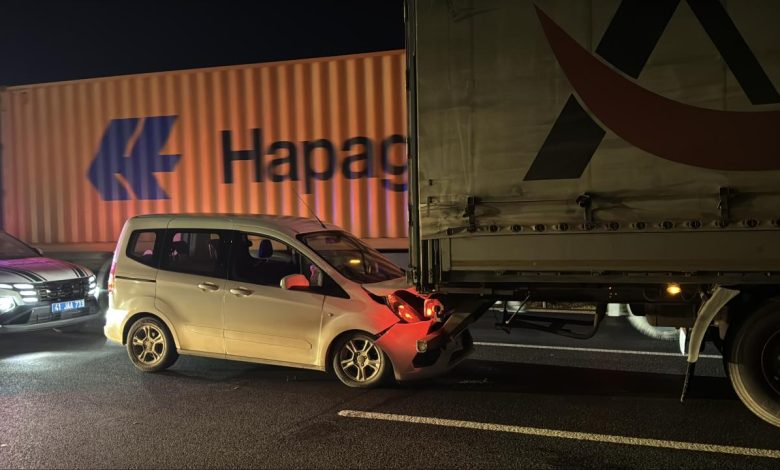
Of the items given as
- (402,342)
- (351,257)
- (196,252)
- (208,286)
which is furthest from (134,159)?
(402,342)

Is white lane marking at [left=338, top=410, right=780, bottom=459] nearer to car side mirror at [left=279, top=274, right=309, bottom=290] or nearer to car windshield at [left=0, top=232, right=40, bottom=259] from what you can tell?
car side mirror at [left=279, top=274, right=309, bottom=290]

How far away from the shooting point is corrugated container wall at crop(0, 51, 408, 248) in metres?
8.59

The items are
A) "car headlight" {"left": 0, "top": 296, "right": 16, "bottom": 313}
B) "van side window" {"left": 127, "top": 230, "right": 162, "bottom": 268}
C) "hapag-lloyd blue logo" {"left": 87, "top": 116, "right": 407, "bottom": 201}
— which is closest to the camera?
"van side window" {"left": 127, "top": 230, "right": 162, "bottom": 268}

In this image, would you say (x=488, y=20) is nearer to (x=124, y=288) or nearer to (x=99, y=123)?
(x=124, y=288)

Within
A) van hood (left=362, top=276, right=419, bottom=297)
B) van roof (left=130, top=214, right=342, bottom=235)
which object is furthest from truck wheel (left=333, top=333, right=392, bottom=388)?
van roof (left=130, top=214, right=342, bottom=235)

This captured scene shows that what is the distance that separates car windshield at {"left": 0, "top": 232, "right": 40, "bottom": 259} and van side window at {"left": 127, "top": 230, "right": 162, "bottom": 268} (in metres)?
2.83

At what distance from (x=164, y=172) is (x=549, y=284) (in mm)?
7001

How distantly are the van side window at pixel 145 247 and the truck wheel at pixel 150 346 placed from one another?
22.1 inches

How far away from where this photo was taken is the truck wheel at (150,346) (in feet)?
19.3

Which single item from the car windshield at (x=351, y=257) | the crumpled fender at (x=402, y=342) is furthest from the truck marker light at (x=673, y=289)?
the car windshield at (x=351, y=257)

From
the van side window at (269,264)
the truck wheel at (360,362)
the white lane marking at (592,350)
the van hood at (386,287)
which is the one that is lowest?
the white lane marking at (592,350)

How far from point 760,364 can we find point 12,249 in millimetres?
8433

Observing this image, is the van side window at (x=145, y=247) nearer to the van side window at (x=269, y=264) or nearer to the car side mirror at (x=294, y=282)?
A: the van side window at (x=269, y=264)

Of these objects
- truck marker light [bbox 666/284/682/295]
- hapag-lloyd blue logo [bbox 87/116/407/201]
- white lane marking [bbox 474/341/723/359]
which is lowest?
white lane marking [bbox 474/341/723/359]
